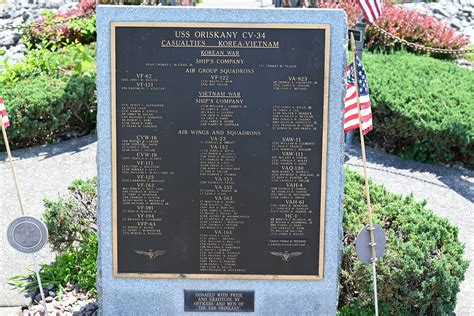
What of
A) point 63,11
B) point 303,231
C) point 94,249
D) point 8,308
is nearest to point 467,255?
point 303,231

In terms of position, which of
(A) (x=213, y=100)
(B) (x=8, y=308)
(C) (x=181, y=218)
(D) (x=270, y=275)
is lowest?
(B) (x=8, y=308)

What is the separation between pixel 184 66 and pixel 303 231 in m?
1.72

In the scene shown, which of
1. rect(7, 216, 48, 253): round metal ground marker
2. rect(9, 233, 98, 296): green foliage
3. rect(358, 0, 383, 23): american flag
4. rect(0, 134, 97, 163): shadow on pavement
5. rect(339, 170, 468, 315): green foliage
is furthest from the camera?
rect(0, 134, 97, 163): shadow on pavement

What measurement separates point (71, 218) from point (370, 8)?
15.9ft

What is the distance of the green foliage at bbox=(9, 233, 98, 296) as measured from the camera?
313 inches

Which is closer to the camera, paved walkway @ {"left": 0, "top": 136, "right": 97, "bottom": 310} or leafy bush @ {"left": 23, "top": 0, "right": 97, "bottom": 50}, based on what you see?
paved walkway @ {"left": 0, "top": 136, "right": 97, "bottom": 310}

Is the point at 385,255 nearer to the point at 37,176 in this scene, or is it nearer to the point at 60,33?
the point at 37,176

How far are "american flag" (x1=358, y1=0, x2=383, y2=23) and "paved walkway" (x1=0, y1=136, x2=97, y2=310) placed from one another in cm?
404

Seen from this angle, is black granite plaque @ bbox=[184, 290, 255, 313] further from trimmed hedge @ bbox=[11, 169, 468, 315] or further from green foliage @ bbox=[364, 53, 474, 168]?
green foliage @ bbox=[364, 53, 474, 168]

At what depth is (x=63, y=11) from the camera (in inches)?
700

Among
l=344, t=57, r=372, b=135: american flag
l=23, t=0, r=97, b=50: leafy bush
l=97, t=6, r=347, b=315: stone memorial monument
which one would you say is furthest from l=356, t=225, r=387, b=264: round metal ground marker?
l=23, t=0, r=97, b=50: leafy bush

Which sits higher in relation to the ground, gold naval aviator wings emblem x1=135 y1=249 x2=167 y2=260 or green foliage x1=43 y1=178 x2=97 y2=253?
gold naval aviator wings emblem x1=135 y1=249 x2=167 y2=260

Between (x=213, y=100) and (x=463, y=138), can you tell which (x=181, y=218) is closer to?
(x=213, y=100)

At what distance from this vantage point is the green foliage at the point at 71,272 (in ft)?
26.1
